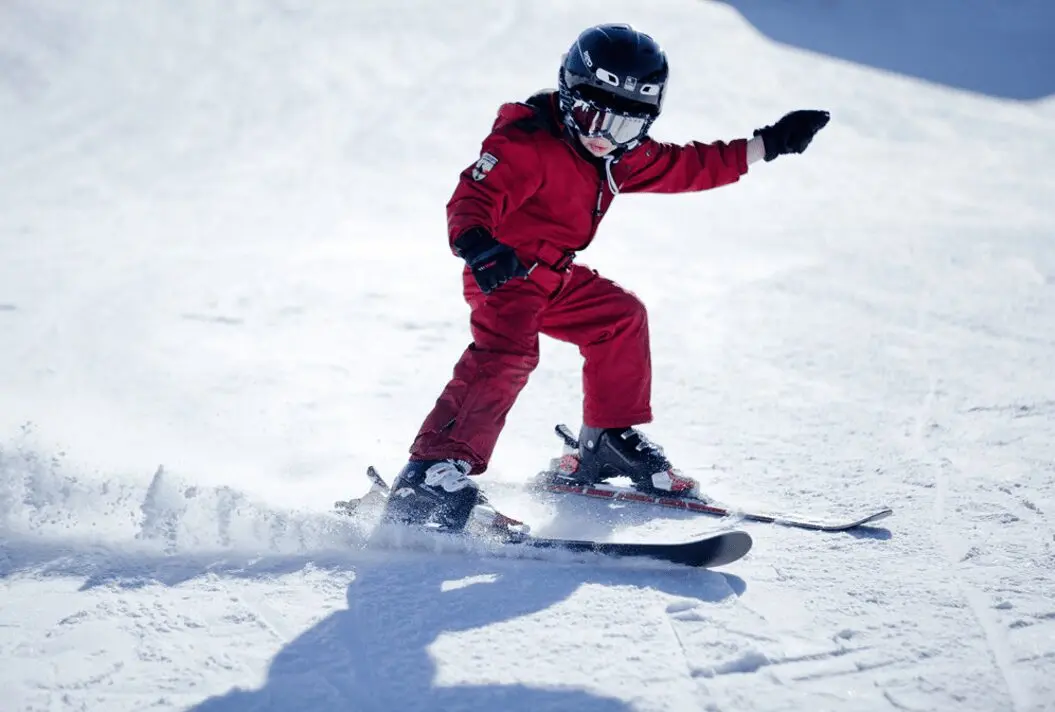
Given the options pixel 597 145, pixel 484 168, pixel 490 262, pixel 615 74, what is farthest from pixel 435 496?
pixel 615 74

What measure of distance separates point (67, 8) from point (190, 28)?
1.35m

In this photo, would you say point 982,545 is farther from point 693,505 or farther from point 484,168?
point 484,168

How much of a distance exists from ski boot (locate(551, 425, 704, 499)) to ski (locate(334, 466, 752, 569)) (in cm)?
42

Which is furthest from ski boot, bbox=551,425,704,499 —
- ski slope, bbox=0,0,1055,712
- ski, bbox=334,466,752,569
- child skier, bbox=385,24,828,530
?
ski, bbox=334,466,752,569

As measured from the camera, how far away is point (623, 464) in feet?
12.0

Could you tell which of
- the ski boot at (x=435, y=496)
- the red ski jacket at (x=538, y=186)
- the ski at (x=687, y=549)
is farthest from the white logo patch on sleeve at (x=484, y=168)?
the ski at (x=687, y=549)

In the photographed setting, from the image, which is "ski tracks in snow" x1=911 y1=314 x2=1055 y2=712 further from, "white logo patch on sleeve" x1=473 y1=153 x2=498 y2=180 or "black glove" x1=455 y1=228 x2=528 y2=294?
"white logo patch on sleeve" x1=473 y1=153 x2=498 y2=180

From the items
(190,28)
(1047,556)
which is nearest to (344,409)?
(1047,556)

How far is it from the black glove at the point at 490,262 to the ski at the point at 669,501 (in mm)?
1003

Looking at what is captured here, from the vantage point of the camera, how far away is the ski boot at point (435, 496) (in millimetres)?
3029

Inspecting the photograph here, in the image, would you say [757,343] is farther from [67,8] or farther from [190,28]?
[67,8]

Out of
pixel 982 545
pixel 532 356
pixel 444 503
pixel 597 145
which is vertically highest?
pixel 597 145

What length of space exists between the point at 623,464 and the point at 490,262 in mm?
1094

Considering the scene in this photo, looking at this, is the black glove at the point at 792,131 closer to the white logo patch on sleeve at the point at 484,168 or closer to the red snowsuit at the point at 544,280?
the red snowsuit at the point at 544,280
